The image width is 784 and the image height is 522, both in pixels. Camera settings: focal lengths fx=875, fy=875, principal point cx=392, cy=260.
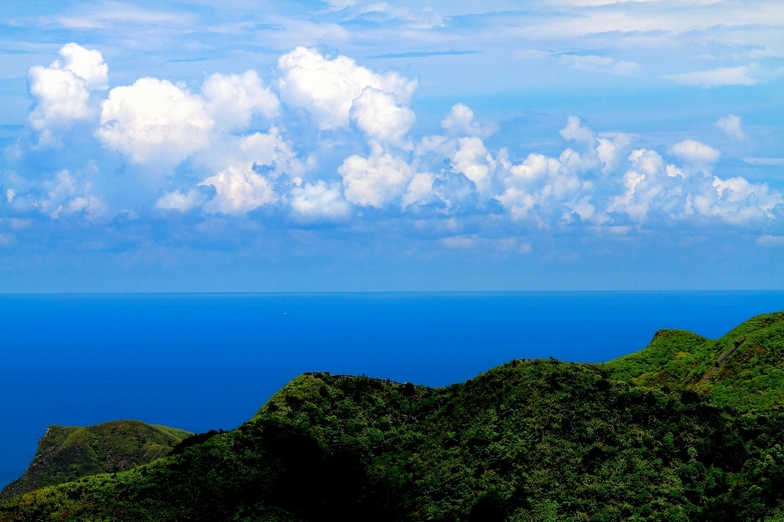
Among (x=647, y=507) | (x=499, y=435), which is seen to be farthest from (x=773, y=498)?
(x=499, y=435)

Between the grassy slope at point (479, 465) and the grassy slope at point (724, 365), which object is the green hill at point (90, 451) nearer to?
the grassy slope at point (479, 465)

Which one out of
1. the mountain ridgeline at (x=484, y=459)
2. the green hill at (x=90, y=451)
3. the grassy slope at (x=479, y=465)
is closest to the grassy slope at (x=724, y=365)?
the mountain ridgeline at (x=484, y=459)

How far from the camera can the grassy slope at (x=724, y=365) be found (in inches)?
3260

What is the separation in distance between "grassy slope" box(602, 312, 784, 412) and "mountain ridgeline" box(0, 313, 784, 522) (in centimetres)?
29

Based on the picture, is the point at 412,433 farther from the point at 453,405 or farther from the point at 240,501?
the point at 240,501

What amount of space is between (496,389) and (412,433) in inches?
372

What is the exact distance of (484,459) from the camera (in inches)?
2886

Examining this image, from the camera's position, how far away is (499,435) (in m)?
76.1

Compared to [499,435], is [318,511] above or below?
below

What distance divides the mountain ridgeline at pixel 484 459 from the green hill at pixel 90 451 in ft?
257

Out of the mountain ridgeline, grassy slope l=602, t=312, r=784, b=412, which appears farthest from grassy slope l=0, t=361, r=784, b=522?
grassy slope l=602, t=312, r=784, b=412

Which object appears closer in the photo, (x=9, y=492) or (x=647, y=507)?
(x=647, y=507)

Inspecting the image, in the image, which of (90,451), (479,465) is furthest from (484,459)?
(90,451)

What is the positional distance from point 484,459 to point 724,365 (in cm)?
3156
